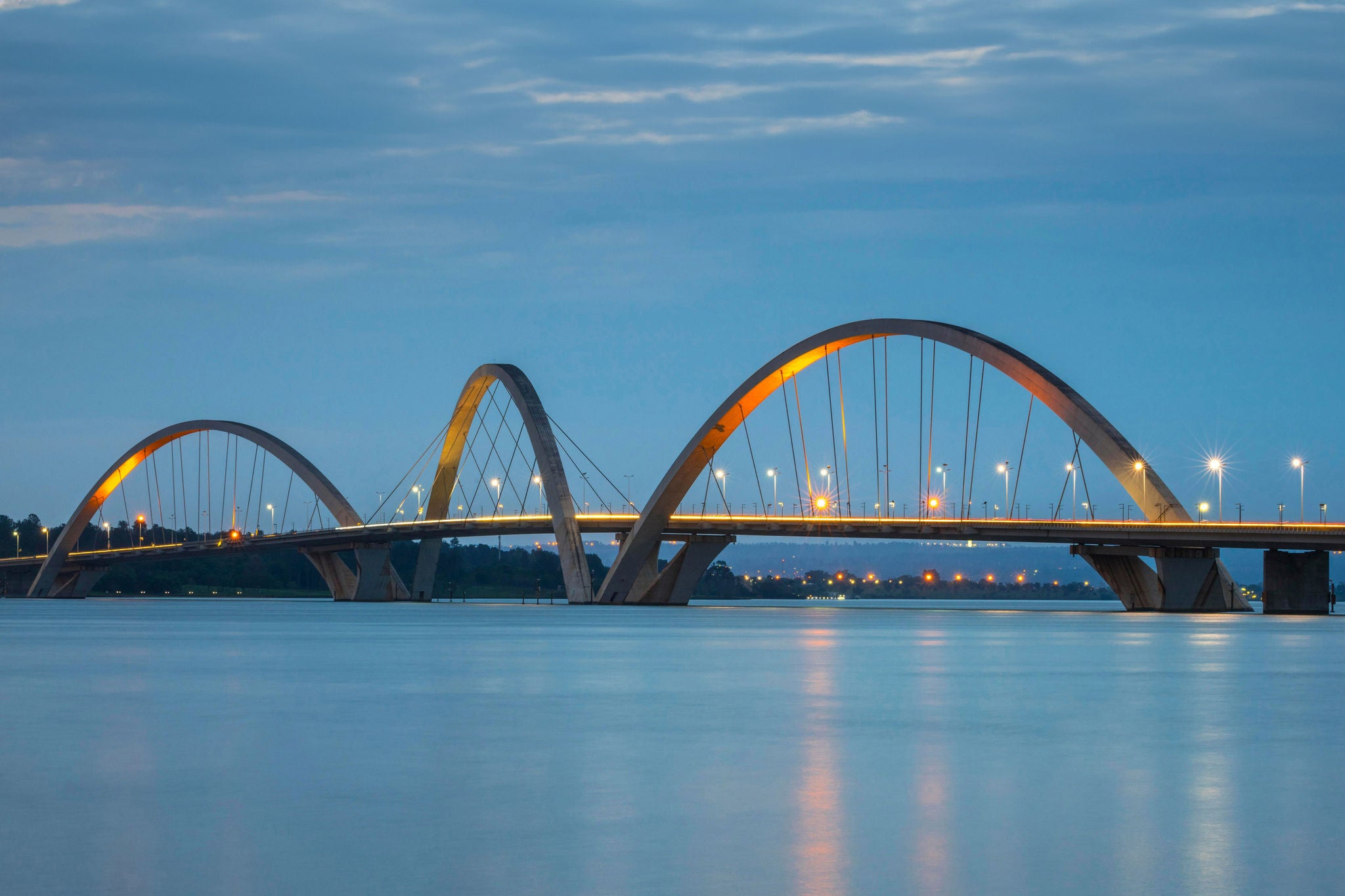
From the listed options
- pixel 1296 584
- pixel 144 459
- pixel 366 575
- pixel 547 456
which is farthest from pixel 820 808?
pixel 144 459

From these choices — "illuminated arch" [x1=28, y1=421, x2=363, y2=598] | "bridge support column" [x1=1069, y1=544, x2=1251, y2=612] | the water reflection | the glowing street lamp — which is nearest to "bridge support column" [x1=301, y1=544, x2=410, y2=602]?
"illuminated arch" [x1=28, y1=421, x2=363, y2=598]

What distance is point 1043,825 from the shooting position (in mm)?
12242

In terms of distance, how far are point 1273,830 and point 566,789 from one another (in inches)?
228

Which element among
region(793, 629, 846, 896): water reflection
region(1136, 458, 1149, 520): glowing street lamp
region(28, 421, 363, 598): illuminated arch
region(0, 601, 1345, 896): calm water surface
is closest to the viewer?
region(793, 629, 846, 896): water reflection

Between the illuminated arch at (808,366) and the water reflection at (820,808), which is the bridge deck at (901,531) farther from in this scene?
the water reflection at (820,808)

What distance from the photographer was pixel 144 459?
128 m

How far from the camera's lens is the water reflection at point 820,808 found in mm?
10250

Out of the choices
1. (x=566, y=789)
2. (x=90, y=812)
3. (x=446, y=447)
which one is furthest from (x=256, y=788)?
(x=446, y=447)

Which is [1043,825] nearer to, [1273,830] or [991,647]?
[1273,830]

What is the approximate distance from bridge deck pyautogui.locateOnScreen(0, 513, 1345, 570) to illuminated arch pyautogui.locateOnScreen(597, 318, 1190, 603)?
182cm

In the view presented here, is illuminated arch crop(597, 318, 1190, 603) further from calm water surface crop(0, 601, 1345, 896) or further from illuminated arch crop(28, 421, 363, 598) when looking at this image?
calm water surface crop(0, 601, 1345, 896)

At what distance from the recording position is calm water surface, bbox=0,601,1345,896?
10445 millimetres

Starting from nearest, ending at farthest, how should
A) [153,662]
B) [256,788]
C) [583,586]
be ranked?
[256,788] → [153,662] → [583,586]

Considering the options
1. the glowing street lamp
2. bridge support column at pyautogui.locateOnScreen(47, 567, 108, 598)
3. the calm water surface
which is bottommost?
the calm water surface
